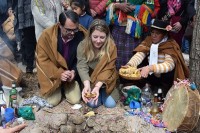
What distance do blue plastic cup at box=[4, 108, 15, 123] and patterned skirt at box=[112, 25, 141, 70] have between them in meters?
1.61

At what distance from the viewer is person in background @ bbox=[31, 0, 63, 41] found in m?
5.21

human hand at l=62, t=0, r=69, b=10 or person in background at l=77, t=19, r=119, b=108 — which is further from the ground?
human hand at l=62, t=0, r=69, b=10

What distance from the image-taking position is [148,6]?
497 cm

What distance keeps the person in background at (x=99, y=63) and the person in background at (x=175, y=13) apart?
89 centimetres

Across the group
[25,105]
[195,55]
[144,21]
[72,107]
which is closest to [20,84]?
[25,105]

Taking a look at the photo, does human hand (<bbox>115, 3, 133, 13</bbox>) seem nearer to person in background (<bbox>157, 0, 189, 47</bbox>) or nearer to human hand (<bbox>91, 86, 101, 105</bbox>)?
person in background (<bbox>157, 0, 189, 47</bbox>)

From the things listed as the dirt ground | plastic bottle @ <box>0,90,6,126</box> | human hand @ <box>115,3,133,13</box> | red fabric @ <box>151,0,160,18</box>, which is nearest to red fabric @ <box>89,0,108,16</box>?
human hand @ <box>115,3,133,13</box>

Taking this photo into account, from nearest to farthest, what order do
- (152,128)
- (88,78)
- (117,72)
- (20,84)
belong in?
1. (152,128)
2. (88,78)
3. (117,72)
4. (20,84)

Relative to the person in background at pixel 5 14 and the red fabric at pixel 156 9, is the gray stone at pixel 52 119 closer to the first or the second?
the red fabric at pixel 156 9

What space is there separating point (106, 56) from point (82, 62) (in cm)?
32

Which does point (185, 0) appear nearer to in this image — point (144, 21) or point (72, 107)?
point (144, 21)

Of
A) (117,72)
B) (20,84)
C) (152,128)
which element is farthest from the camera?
(20,84)

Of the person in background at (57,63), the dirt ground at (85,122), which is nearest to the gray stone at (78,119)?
the dirt ground at (85,122)

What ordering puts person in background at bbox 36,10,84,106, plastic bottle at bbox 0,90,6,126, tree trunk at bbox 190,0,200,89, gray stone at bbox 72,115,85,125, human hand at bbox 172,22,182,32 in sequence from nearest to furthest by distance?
tree trunk at bbox 190,0,200,89
plastic bottle at bbox 0,90,6,126
gray stone at bbox 72,115,85,125
person in background at bbox 36,10,84,106
human hand at bbox 172,22,182,32
